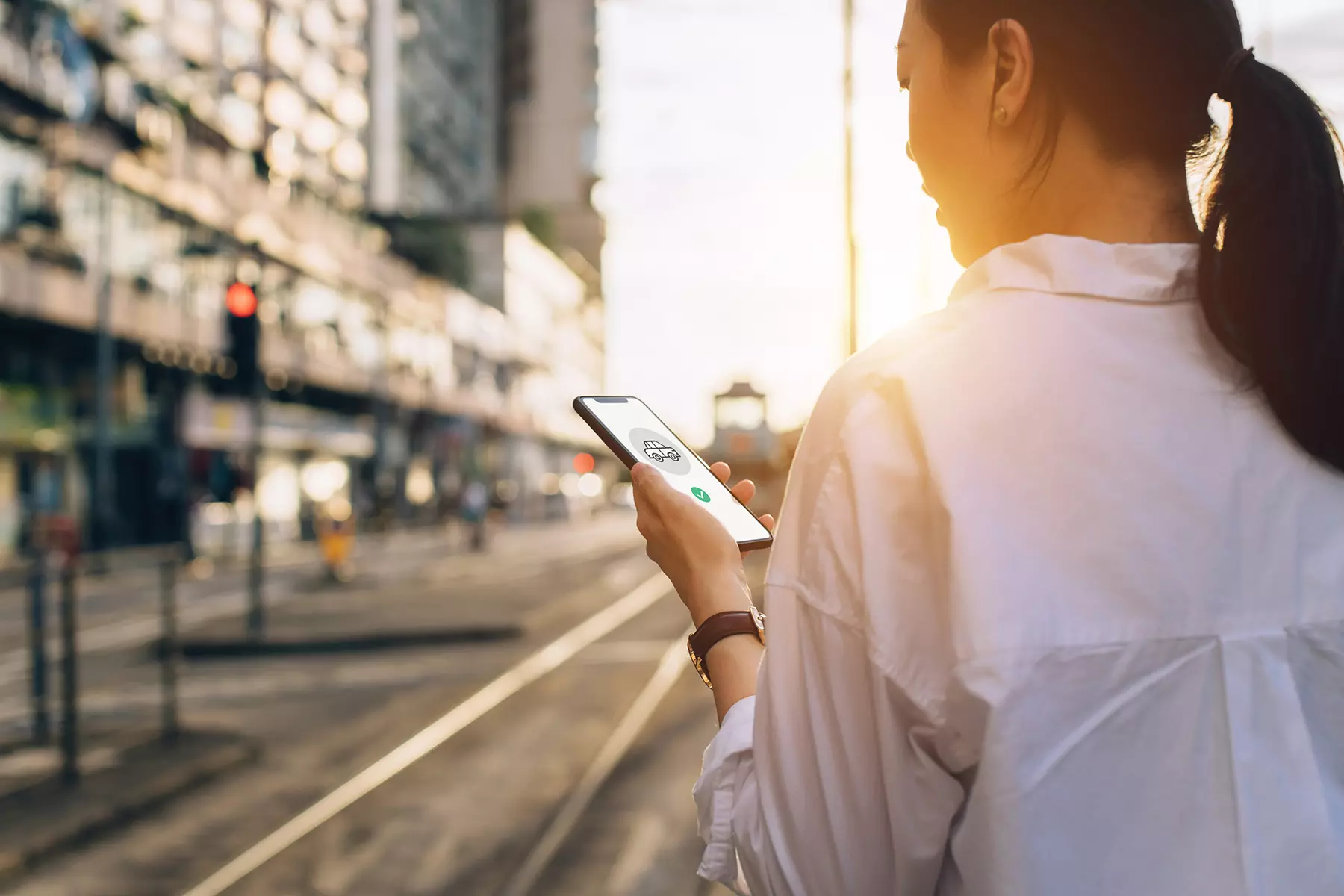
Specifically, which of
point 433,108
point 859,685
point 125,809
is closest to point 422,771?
point 125,809

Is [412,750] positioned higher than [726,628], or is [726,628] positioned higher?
[726,628]

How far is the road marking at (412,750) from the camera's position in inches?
218

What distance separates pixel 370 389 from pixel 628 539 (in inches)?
420

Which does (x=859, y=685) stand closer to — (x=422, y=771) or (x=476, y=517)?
(x=422, y=771)

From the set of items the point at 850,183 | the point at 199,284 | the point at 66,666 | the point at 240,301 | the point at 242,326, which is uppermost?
the point at 199,284

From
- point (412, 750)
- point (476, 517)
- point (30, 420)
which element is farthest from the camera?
point (476, 517)

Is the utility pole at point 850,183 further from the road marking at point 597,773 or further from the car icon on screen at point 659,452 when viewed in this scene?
the car icon on screen at point 659,452

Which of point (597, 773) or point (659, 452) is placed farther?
point (597, 773)

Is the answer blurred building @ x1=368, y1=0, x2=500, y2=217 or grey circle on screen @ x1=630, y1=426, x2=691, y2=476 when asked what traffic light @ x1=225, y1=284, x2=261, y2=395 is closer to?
grey circle on screen @ x1=630, y1=426, x2=691, y2=476

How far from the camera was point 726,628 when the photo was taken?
1197 millimetres

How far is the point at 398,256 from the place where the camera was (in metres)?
55.5

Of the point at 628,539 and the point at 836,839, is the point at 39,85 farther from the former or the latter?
the point at 836,839

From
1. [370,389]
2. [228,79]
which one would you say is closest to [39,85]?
[228,79]

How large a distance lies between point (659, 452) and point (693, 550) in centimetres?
29
